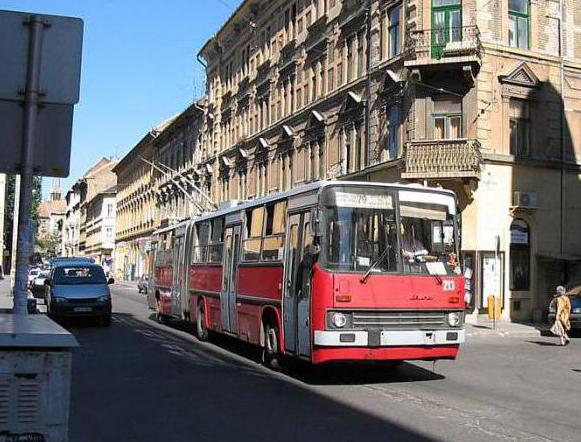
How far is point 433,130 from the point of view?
88.2ft

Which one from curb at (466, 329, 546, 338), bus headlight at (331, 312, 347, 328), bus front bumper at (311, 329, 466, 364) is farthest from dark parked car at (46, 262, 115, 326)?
bus headlight at (331, 312, 347, 328)

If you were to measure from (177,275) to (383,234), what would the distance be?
10.5 m

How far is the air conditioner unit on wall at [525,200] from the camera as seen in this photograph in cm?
2684

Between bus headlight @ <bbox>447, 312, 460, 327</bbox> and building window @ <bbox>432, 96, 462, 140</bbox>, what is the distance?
652 inches

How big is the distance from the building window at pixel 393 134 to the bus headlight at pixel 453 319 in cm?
1758

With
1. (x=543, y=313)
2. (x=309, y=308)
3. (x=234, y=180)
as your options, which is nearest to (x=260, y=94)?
(x=234, y=180)

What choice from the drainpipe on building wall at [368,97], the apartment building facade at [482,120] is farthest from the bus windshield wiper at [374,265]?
the drainpipe on building wall at [368,97]

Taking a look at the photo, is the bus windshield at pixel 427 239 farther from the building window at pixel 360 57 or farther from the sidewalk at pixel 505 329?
the building window at pixel 360 57

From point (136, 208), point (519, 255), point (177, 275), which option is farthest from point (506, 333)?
point (136, 208)

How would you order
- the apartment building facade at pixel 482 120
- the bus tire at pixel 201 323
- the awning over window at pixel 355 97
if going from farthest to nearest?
the awning over window at pixel 355 97 → the apartment building facade at pixel 482 120 → the bus tire at pixel 201 323

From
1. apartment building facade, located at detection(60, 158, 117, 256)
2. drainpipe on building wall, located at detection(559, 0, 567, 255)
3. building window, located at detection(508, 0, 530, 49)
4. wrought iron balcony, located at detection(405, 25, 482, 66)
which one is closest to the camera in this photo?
wrought iron balcony, located at detection(405, 25, 482, 66)

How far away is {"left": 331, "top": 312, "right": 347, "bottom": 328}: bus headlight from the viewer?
33.5ft

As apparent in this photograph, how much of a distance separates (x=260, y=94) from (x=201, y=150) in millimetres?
14589

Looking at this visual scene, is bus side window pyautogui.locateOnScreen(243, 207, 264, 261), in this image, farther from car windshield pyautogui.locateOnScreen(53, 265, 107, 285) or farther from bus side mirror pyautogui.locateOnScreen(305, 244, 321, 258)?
car windshield pyautogui.locateOnScreen(53, 265, 107, 285)
